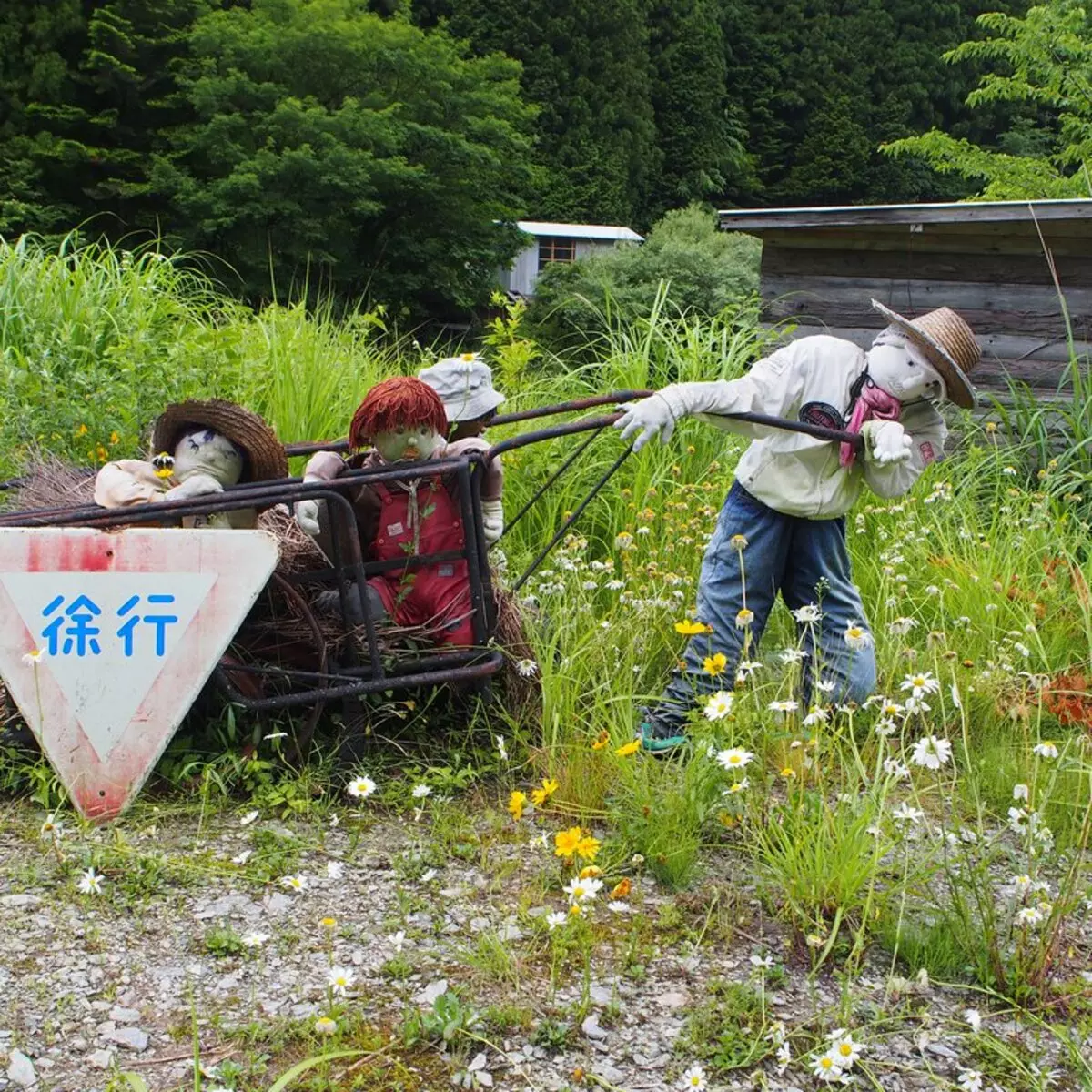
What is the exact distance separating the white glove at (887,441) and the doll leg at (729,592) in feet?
1.28

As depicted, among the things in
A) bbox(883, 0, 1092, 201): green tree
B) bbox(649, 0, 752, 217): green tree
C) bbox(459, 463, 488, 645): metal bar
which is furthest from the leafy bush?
bbox(649, 0, 752, 217): green tree

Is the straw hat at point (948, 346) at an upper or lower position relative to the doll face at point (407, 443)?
upper

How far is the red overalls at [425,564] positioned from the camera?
3504 millimetres

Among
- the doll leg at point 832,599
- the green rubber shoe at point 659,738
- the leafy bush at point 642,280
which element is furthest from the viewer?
the leafy bush at point 642,280

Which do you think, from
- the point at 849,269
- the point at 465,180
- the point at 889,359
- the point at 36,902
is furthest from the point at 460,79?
the point at 36,902

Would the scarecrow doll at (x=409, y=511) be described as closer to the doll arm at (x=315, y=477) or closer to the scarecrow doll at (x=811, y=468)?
the doll arm at (x=315, y=477)

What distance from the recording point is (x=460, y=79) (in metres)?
16.3

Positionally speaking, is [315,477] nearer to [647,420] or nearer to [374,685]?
[374,685]

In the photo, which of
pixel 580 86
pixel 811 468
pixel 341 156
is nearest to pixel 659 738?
pixel 811 468

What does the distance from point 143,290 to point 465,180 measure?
416 inches

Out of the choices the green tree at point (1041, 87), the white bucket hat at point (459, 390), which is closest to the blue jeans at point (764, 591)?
the white bucket hat at point (459, 390)

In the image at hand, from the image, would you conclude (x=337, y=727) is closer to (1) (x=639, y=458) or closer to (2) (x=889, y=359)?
(2) (x=889, y=359)

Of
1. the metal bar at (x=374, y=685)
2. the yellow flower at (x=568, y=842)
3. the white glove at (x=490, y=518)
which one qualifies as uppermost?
the white glove at (x=490, y=518)

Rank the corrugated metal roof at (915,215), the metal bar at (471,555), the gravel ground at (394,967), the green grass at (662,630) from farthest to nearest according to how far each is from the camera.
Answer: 1. the corrugated metal roof at (915,215)
2. the metal bar at (471,555)
3. the green grass at (662,630)
4. the gravel ground at (394,967)
